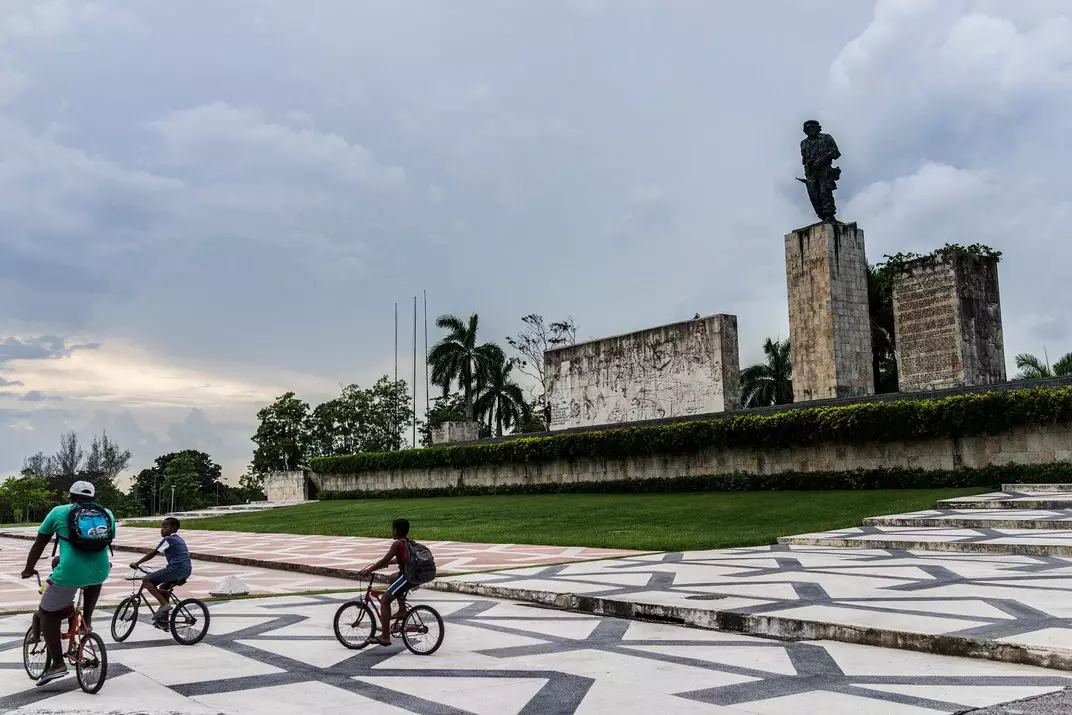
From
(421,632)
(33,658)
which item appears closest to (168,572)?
(33,658)

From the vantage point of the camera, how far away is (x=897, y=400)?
17.1 meters

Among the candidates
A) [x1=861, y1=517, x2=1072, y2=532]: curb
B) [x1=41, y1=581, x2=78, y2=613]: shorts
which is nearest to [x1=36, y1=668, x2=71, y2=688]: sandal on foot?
[x1=41, y1=581, x2=78, y2=613]: shorts

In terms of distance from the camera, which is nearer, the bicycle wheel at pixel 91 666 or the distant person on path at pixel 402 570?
the bicycle wheel at pixel 91 666

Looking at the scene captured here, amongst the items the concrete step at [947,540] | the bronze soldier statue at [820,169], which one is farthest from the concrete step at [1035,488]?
the bronze soldier statue at [820,169]

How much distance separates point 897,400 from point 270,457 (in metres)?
34.4

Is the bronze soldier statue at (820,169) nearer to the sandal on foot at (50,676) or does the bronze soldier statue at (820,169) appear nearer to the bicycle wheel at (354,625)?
the bicycle wheel at (354,625)

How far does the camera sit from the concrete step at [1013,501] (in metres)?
12.7

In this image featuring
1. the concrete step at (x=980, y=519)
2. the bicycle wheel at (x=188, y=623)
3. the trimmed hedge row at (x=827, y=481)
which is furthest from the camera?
the trimmed hedge row at (x=827, y=481)

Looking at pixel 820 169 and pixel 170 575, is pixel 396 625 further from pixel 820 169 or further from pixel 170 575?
pixel 820 169

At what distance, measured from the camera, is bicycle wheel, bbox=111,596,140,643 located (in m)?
6.42

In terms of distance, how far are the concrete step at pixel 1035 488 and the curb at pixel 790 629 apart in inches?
391

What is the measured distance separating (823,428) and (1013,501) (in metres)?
4.95

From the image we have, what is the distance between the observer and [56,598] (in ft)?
16.2

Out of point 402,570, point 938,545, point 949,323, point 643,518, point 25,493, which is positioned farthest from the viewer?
point 25,493
